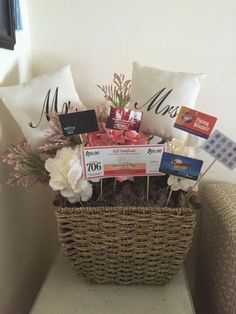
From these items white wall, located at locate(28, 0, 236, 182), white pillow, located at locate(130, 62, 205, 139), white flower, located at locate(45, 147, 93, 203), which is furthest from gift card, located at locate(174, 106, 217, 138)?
white wall, located at locate(28, 0, 236, 182)

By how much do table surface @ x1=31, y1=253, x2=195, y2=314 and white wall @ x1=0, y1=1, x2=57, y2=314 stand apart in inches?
5.6

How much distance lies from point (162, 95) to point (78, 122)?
26cm

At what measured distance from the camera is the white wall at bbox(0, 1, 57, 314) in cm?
92

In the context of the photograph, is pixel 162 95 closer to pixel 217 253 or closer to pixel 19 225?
pixel 217 253

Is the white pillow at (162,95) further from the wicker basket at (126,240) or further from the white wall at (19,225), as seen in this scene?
the white wall at (19,225)

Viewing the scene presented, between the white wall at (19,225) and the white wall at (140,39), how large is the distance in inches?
3.6

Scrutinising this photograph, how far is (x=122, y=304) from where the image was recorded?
83 centimetres

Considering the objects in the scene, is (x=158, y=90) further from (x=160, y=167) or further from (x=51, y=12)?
(x=51, y=12)

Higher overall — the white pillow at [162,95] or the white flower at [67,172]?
the white pillow at [162,95]

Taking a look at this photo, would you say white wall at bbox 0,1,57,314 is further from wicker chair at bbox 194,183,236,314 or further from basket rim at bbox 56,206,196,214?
wicker chair at bbox 194,183,236,314

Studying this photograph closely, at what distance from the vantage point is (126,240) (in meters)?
0.80

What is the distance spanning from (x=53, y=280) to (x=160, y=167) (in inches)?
19.1

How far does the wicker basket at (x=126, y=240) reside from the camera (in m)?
0.78

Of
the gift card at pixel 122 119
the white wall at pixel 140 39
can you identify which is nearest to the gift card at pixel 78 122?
the gift card at pixel 122 119
